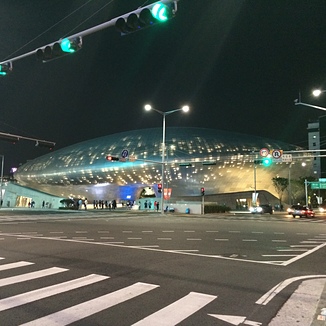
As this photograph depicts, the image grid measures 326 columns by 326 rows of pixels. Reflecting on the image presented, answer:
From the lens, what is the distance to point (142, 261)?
9688 mm

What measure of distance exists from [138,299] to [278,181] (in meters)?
75.0

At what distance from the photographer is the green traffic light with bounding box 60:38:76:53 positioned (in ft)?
30.8

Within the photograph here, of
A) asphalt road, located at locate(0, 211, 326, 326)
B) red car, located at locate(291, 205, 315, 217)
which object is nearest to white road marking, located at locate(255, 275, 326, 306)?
asphalt road, located at locate(0, 211, 326, 326)

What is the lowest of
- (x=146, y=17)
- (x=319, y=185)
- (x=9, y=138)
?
(x=9, y=138)

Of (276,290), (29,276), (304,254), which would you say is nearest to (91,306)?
(29,276)

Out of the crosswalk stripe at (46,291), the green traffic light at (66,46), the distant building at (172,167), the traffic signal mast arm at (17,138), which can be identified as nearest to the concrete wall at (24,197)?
the distant building at (172,167)

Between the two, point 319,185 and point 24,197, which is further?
point 24,197

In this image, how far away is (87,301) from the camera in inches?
230

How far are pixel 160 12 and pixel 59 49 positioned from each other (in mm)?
3601

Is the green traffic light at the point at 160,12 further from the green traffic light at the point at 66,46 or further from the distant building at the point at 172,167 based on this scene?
the distant building at the point at 172,167

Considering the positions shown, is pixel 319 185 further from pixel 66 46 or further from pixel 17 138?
pixel 66 46

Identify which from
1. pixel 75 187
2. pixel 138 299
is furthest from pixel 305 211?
pixel 75 187

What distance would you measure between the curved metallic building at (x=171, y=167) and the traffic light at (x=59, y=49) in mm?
62632

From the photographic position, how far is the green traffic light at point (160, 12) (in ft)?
24.2
